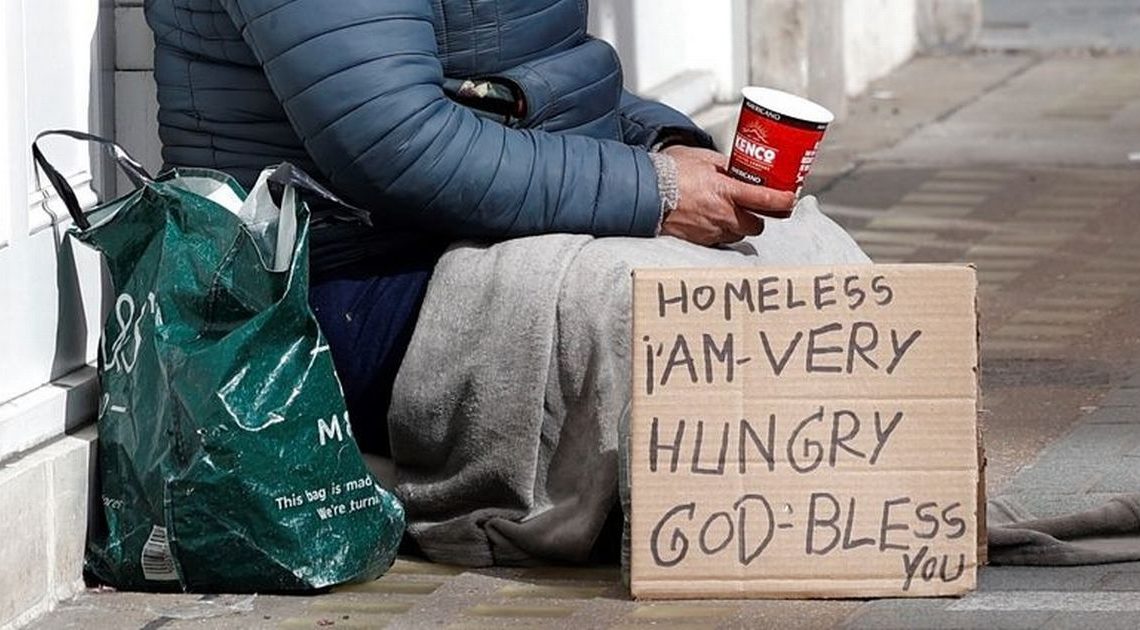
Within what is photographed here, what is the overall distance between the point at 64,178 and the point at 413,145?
0.60m

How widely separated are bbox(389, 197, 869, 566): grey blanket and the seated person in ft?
0.06

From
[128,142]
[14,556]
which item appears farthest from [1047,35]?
[14,556]

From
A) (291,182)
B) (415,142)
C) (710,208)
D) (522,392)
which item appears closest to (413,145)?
(415,142)

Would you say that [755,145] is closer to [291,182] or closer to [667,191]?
[667,191]

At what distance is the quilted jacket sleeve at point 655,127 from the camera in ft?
14.9

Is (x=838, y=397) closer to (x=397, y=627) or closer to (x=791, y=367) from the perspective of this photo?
(x=791, y=367)

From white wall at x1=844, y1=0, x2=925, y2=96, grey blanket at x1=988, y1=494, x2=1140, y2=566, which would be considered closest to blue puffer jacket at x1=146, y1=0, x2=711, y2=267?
grey blanket at x1=988, y1=494, x2=1140, y2=566

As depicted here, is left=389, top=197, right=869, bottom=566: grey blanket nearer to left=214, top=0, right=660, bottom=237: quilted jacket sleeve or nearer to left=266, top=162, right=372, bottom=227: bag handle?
left=214, top=0, right=660, bottom=237: quilted jacket sleeve

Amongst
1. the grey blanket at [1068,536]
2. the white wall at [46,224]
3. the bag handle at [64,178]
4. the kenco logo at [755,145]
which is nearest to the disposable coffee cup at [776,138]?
the kenco logo at [755,145]

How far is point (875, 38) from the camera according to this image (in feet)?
37.0

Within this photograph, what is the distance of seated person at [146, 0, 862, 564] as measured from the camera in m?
3.80

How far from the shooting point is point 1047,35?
12.2m

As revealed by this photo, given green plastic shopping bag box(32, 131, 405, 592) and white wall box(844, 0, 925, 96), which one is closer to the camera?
green plastic shopping bag box(32, 131, 405, 592)

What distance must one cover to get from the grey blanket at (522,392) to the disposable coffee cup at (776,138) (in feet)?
0.58
